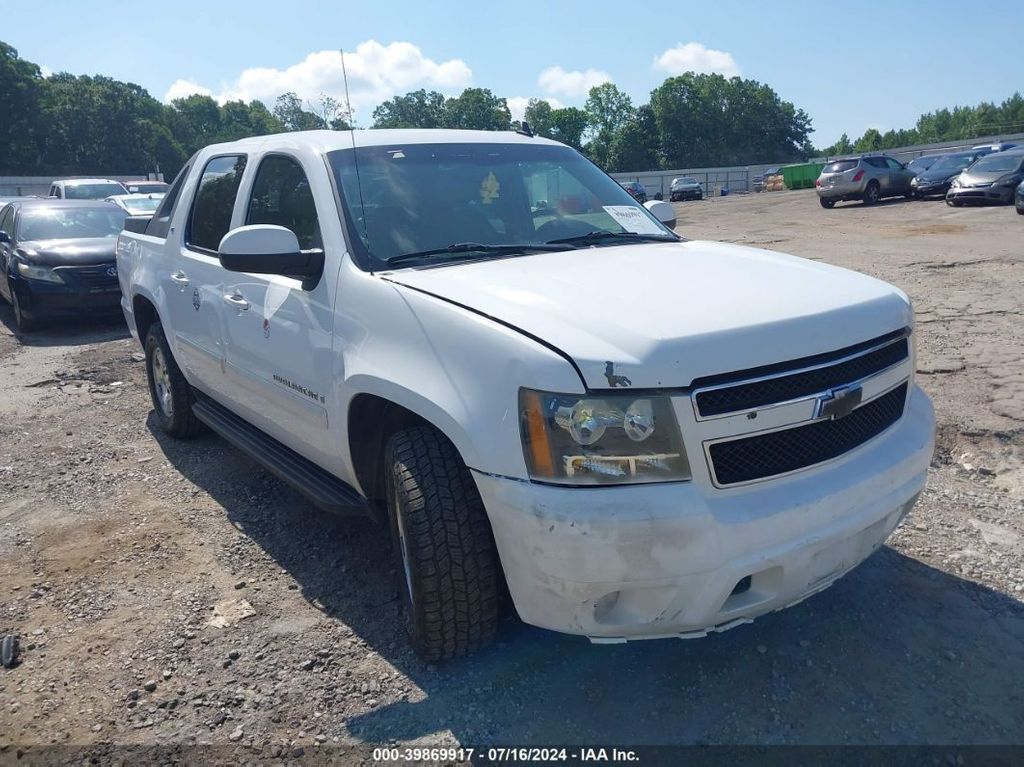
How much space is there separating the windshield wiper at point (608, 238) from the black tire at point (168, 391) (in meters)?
2.82

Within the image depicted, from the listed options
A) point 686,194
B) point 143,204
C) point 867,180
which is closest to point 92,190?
point 143,204

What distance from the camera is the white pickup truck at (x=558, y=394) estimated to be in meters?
2.14

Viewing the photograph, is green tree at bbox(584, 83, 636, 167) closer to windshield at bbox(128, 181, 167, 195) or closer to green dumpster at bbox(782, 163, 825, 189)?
green dumpster at bbox(782, 163, 825, 189)

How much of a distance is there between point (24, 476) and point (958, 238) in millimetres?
15356

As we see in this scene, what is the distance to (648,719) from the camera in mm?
2482

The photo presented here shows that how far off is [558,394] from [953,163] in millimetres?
29432

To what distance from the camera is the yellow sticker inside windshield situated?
3430 millimetres

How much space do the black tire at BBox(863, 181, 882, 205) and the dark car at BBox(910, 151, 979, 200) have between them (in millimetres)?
1011

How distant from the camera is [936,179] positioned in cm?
2516

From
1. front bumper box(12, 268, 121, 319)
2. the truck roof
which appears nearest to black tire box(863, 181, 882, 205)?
front bumper box(12, 268, 121, 319)

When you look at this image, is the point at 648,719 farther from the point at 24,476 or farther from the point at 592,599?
the point at 24,476

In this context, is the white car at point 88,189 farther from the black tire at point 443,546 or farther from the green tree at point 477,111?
the black tire at point 443,546

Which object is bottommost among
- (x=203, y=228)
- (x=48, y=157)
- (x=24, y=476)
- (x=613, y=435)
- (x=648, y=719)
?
(x=648, y=719)

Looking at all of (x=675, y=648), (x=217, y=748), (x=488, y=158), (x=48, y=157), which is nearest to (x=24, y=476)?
(x=217, y=748)
